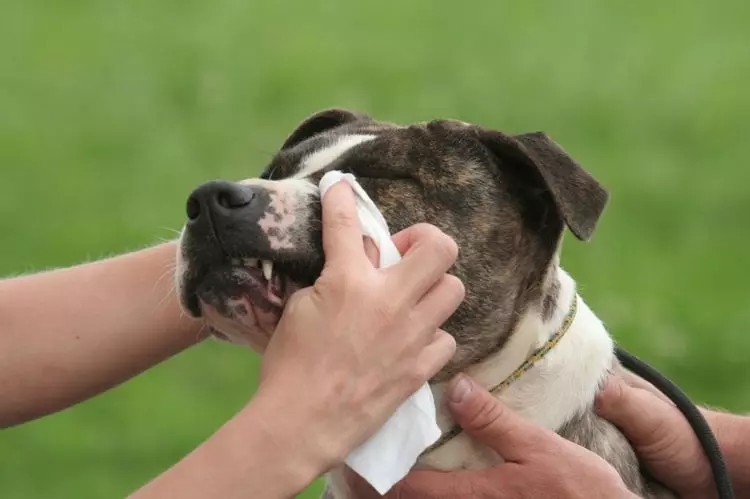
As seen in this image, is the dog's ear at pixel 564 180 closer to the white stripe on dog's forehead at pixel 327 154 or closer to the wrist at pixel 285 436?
the white stripe on dog's forehead at pixel 327 154

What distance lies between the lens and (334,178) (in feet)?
9.36

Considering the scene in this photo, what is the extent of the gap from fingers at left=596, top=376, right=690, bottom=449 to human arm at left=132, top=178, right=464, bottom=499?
2.94ft

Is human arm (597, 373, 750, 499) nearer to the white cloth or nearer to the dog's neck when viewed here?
the dog's neck

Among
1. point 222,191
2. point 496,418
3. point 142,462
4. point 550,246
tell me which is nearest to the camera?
point 222,191

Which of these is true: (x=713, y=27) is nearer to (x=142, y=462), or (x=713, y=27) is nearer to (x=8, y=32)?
(x=8, y=32)

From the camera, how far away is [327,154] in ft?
10.5

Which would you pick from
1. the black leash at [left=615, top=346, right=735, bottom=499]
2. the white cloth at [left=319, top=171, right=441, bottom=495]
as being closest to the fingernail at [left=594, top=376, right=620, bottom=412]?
the black leash at [left=615, top=346, right=735, bottom=499]

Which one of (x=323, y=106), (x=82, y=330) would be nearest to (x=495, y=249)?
(x=82, y=330)

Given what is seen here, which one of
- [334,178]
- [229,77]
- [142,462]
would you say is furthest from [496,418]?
[229,77]

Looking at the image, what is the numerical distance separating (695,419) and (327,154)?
1.31 metres

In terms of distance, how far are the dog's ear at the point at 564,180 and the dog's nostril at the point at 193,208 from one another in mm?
859

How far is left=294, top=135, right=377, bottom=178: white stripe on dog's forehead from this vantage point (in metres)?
3.14

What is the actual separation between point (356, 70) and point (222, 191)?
304 inches

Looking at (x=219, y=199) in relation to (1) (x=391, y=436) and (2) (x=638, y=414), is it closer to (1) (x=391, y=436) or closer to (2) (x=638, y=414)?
(1) (x=391, y=436)
